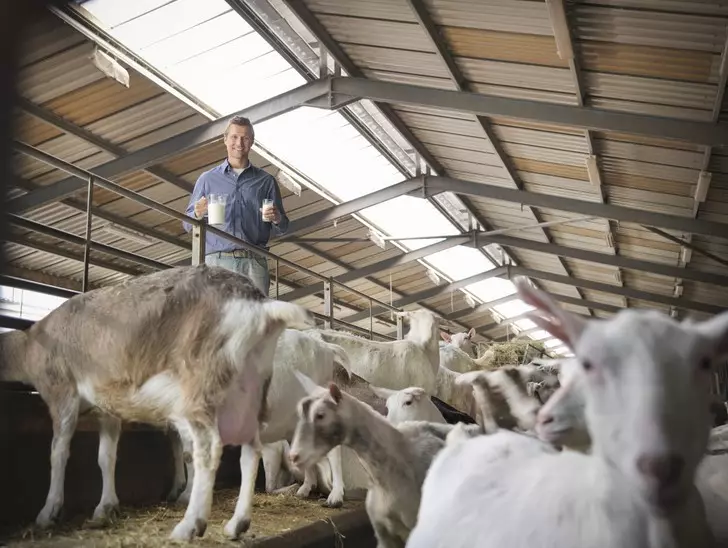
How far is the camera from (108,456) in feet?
10.7

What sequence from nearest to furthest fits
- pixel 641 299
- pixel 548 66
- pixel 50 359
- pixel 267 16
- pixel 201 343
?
pixel 641 299, pixel 201 343, pixel 50 359, pixel 548 66, pixel 267 16

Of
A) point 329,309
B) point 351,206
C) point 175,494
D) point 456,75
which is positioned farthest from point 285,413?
point 351,206

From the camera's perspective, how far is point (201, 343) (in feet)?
9.31

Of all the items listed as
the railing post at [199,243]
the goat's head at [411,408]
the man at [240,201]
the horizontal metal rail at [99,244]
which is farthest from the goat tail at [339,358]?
the goat's head at [411,408]

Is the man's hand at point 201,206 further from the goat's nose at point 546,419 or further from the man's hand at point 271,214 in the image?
the goat's nose at point 546,419

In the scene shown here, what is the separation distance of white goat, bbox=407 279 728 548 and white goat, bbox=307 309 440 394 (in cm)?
418

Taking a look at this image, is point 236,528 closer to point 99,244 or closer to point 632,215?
point 99,244

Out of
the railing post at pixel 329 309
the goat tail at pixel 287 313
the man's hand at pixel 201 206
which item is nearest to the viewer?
the goat tail at pixel 287 313

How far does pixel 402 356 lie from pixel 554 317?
4.65 m

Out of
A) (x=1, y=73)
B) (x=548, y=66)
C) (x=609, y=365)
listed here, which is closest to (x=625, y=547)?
(x=609, y=365)

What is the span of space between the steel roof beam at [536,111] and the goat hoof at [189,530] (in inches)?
86.1

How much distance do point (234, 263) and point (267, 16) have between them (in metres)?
3.08

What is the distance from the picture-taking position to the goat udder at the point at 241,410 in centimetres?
285

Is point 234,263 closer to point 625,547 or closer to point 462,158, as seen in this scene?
point 625,547
